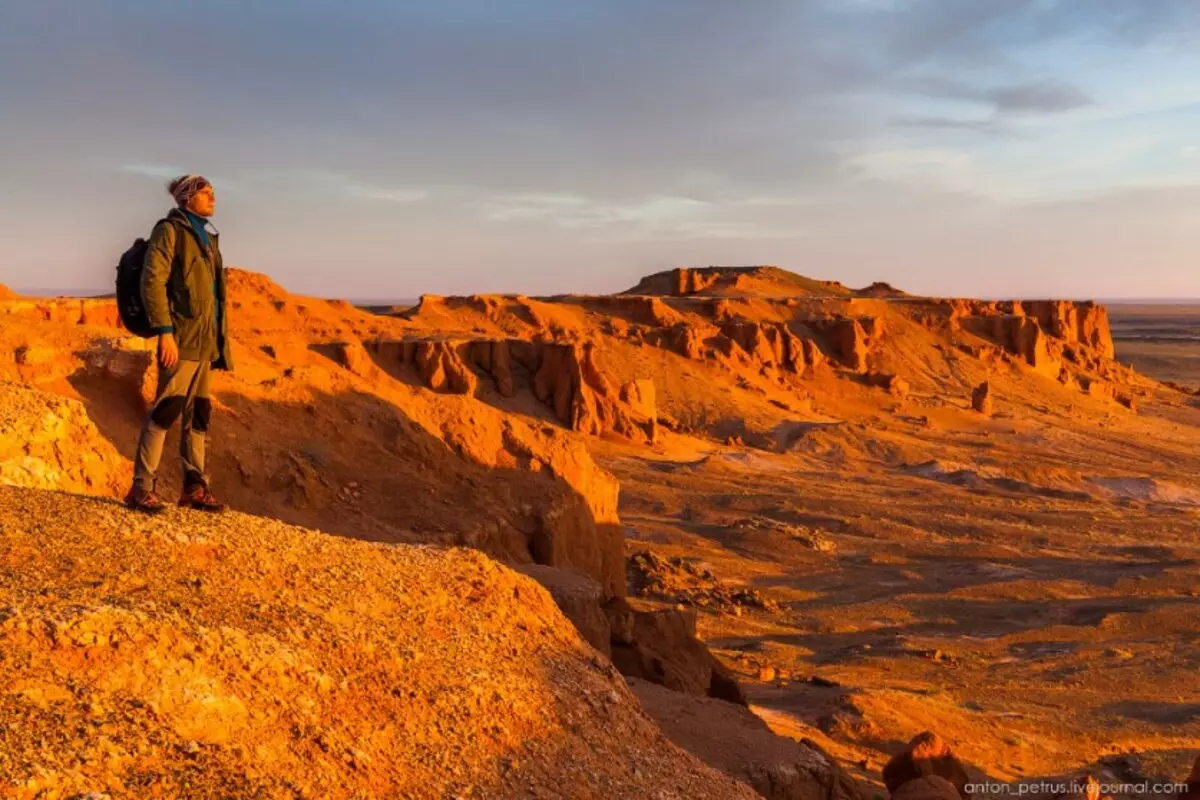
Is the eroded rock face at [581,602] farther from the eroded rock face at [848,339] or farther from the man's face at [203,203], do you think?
the eroded rock face at [848,339]

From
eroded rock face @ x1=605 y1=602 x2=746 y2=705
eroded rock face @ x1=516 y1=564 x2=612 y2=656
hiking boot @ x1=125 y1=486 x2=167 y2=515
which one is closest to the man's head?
hiking boot @ x1=125 y1=486 x2=167 y2=515

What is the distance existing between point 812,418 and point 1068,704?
95.7 ft

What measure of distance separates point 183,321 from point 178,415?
0.53 m

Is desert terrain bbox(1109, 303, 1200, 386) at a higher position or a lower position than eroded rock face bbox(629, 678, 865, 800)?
higher

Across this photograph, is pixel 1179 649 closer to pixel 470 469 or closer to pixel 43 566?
pixel 470 469

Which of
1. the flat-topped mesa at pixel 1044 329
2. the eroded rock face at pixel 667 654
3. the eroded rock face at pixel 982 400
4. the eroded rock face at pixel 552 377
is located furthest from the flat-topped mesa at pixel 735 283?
the eroded rock face at pixel 667 654

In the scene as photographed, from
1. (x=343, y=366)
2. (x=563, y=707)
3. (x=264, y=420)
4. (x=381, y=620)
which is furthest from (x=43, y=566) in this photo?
(x=343, y=366)

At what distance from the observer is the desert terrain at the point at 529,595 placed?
3.72m

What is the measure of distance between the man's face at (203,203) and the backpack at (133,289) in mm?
318

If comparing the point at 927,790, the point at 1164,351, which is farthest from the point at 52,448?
the point at 1164,351

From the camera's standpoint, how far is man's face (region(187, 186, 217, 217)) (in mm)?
5443

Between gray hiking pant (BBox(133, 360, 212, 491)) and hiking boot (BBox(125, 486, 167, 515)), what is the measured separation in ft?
0.09

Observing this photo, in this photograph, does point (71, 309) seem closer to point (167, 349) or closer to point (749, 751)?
point (167, 349)

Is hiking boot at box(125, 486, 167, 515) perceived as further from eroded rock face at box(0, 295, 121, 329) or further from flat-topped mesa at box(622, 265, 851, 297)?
flat-topped mesa at box(622, 265, 851, 297)
